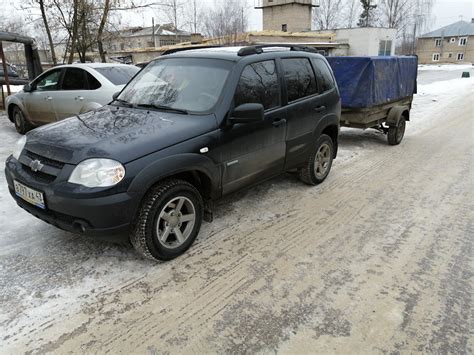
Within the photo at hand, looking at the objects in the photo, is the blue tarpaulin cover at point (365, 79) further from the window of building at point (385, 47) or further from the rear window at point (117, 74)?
the window of building at point (385, 47)

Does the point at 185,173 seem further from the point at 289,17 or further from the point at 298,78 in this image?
the point at 289,17

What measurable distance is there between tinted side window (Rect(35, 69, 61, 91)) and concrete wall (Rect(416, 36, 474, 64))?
82578 millimetres

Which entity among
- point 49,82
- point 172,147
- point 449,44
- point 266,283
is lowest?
point 266,283

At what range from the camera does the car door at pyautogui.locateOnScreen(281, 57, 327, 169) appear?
4711 mm

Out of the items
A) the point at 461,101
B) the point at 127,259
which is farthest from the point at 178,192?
the point at 461,101

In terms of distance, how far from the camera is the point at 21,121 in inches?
348

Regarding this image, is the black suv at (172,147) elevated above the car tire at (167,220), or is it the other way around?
the black suv at (172,147)

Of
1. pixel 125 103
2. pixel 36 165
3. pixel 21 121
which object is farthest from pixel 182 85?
pixel 21 121

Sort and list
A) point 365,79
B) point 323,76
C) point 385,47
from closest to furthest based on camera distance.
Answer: point 323,76, point 365,79, point 385,47

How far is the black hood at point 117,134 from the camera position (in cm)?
316

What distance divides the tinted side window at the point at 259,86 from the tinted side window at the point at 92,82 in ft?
13.5

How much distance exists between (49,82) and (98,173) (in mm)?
6308

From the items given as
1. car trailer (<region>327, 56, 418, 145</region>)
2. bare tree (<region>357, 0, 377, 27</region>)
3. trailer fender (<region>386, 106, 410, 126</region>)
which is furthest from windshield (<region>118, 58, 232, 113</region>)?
bare tree (<region>357, 0, 377, 27</region>)

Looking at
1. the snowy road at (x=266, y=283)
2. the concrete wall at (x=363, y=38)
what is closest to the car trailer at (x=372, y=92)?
the snowy road at (x=266, y=283)
